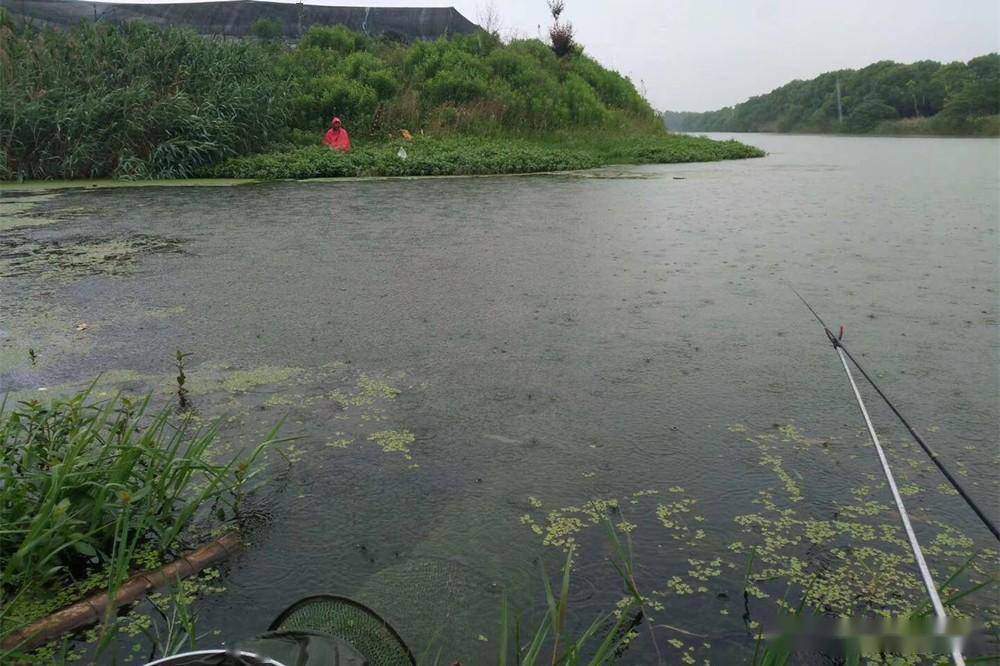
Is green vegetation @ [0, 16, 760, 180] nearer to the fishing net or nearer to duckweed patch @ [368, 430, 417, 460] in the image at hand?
duckweed patch @ [368, 430, 417, 460]

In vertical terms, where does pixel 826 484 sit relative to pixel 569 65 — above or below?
below

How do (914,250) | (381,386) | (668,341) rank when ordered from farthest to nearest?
(914,250)
(668,341)
(381,386)

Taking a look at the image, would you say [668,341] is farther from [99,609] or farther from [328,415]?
[99,609]

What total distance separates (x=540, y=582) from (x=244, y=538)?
0.78 meters

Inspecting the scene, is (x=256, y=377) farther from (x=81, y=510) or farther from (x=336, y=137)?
(x=336, y=137)

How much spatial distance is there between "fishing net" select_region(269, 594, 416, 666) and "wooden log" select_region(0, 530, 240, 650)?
1.21 feet

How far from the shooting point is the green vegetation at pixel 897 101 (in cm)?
4016

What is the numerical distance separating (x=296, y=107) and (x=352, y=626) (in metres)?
Result: 13.9

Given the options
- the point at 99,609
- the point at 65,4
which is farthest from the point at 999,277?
the point at 65,4

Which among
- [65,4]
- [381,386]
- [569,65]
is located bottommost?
[381,386]

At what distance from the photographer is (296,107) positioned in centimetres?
1393

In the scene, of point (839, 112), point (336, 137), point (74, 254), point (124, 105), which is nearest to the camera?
point (74, 254)

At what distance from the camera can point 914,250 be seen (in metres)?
5.54

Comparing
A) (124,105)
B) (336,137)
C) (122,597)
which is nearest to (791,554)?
(122,597)
